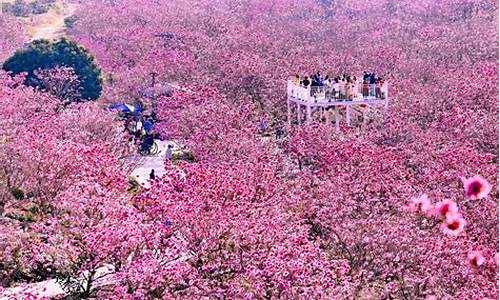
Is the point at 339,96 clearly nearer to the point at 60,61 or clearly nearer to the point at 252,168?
the point at 252,168

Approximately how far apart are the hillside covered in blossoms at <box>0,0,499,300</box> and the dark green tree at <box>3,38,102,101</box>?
0.11 meters

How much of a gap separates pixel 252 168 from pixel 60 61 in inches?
1189

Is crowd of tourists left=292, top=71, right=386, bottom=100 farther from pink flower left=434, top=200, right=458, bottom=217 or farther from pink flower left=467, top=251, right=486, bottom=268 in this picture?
pink flower left=434, top=200, right=458, bottom=217

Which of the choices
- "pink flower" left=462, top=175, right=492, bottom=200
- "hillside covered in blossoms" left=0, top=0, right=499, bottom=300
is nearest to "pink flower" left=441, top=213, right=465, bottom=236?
"hillside covered in blossoms" left=0, top=0, right=499, bottom=300

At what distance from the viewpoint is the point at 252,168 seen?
78.8 ft

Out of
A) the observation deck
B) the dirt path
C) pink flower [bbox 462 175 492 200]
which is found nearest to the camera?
pink flower [bbox 462 175 492 200]

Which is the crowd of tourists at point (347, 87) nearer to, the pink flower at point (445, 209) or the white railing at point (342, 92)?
the white railing at point (342, 92)

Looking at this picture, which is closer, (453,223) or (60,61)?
(453,223)

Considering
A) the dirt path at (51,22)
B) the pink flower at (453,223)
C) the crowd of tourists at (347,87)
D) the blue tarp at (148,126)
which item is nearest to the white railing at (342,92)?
the crowd of tourists at (347,87)

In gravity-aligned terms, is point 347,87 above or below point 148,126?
above

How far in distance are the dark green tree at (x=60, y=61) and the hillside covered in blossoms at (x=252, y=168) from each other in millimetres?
106

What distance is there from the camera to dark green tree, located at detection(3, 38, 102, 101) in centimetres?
5019

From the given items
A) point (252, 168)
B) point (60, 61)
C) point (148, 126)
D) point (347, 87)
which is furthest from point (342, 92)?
point (60, 61)

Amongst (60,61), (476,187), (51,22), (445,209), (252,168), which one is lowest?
(51,22)
